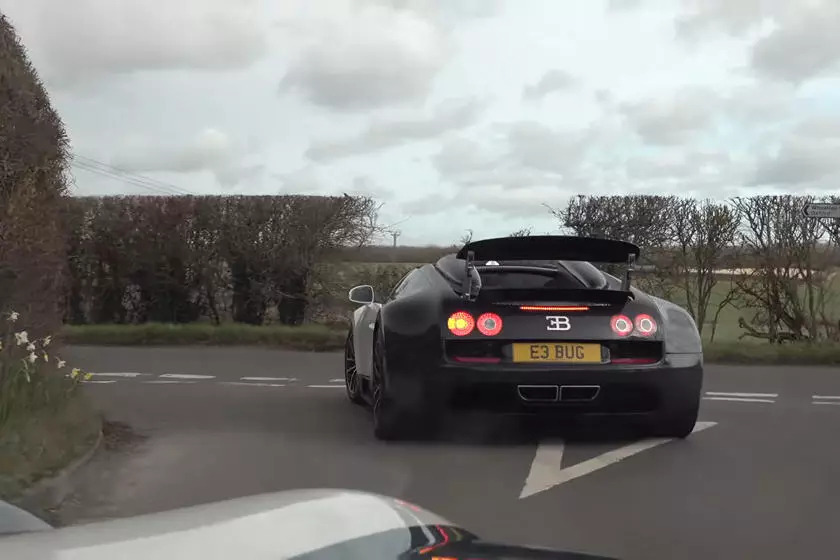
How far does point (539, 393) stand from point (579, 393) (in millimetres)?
258

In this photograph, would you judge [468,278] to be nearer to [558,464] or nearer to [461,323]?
[461,323]

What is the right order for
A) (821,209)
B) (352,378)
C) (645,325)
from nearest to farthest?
1. (645,325)
2. (352,378)
3. (821,209)

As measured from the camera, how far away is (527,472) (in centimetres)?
545

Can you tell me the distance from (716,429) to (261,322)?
33.5 feet

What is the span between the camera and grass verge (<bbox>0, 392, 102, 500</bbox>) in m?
4.79

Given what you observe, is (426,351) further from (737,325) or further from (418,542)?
(737,325)

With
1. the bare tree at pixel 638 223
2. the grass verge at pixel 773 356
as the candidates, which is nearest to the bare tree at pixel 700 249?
the bare tree at pixel 638 223

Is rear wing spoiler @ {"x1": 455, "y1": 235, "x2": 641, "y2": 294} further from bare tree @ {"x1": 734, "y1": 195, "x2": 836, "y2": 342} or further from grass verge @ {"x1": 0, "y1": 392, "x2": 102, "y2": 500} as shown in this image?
bare tree @ {"x1": 734, "y1": 195, "x2": 836, "y2": 342}

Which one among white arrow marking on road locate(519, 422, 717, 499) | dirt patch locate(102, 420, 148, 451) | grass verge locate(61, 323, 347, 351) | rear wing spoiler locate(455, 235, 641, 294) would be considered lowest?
dirt patch locate(102, 420, 148, 451)

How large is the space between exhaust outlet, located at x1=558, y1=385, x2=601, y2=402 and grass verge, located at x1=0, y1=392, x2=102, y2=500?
3041 millimetres

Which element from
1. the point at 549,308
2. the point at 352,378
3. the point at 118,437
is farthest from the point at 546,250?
the point at 118,437

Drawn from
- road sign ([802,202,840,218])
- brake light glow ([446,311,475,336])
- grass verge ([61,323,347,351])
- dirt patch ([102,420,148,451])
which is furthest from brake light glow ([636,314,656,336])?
road sign ([802,202,840,218])

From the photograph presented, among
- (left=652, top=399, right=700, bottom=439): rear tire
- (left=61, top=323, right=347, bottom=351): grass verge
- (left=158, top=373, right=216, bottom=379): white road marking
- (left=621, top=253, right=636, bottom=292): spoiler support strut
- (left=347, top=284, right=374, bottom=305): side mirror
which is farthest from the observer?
(left=61, top=323, right=347, bottom=351): grass verge

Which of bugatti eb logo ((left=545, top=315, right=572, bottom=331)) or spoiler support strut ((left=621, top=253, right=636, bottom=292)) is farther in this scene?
spoiler support strut ((left=621, top=253, right=636, bottom=292))
